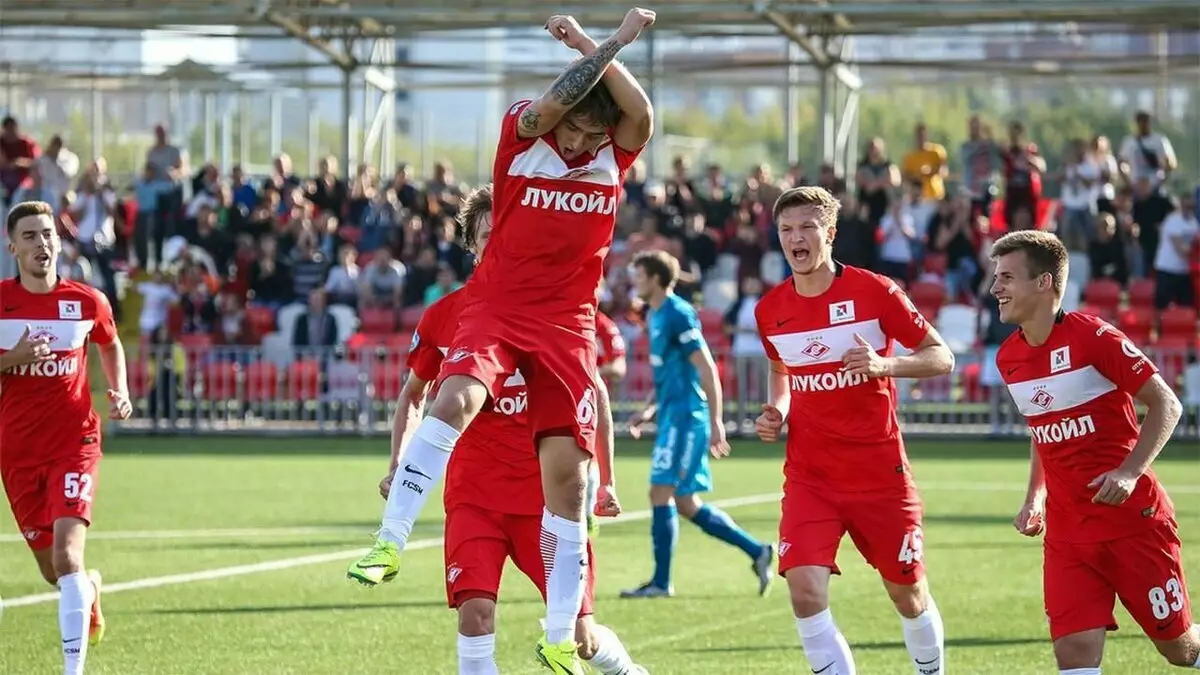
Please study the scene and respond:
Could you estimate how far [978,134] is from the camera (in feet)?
94.0

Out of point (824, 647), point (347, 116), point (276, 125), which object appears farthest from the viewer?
point (276, 125)

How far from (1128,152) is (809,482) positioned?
69.7 ft

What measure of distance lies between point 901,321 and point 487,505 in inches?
75.4

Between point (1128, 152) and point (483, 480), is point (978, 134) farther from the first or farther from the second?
point (483, 480)

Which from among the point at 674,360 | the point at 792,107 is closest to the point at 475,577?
the point at 674,360

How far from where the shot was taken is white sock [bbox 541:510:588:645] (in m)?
6.93

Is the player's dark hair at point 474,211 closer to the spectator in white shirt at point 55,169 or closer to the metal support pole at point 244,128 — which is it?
the spectator in white shirt at point 55,169

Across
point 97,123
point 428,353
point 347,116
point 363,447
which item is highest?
point 347,116

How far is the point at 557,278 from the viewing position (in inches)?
275

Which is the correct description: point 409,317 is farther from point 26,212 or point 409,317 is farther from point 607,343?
point 26,212

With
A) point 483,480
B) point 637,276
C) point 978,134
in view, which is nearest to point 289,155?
point 978,134

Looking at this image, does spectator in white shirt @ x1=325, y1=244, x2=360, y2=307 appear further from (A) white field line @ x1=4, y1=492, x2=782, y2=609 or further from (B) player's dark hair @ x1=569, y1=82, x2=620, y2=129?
(B) player's dark hair @ x1=569, y1=82, x2=620, y2=129

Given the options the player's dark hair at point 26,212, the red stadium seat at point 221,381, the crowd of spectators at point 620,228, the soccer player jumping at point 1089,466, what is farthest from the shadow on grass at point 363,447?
the soccer player jumping at point 1089,466

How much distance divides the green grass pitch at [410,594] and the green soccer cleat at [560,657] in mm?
2685
